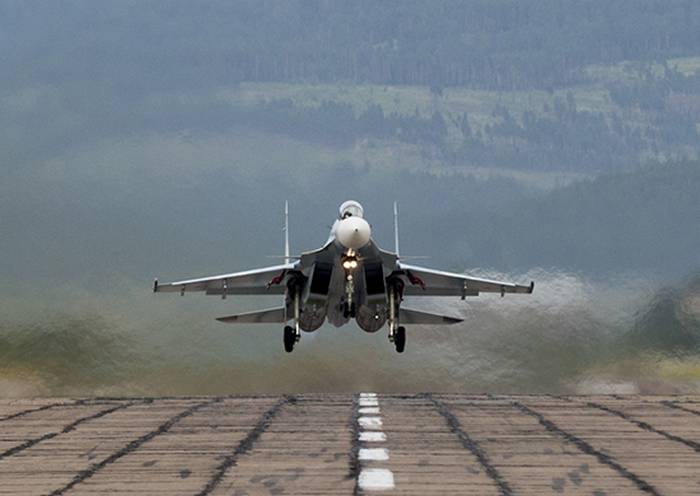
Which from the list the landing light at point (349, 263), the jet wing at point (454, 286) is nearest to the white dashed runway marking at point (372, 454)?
the landing light at point (349, 263)

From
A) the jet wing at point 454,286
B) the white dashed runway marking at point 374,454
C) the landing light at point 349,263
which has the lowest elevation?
the white dashed runway marking at point 374,454

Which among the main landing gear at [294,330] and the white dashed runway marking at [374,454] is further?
the main landing gear at [294,330]

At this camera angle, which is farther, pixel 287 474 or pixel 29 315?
pixel 29 315

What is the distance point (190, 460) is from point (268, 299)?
32.2 metres

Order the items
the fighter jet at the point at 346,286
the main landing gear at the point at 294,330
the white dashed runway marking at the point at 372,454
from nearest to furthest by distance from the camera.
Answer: the white dashed runway marking at the point at 372,454
the fighter jet at the point at 346,286
the main landing gear at the point at 294,330

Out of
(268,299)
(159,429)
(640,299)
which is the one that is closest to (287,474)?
(159,429)

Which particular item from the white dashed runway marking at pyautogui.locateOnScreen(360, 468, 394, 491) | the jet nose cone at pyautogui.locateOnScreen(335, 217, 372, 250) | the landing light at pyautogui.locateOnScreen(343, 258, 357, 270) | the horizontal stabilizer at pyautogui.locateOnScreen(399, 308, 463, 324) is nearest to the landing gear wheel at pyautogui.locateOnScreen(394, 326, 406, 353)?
the horizontal stabilizer at pyautogui.locateOnScreen(399, 308, 463, 324)

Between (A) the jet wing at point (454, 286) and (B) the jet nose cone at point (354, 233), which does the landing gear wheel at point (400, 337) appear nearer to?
(A) the jet wing at point (454, 286)

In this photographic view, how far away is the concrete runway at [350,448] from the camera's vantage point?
18.6 metres

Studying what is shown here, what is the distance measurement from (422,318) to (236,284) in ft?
22.3

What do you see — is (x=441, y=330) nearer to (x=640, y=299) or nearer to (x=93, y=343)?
(x=640, y=299)

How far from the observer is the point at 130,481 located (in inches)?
742

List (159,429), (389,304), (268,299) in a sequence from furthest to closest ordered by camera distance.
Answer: (268,299)
(389,304)
(159,429)

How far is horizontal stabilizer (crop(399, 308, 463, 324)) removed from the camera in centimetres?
4153
